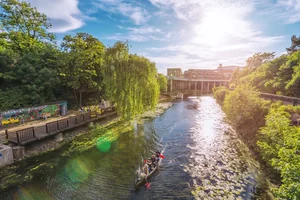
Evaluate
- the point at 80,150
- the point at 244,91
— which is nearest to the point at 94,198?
the point at 80,150

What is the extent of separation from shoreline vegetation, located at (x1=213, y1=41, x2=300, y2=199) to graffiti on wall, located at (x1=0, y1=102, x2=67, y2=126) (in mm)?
24452

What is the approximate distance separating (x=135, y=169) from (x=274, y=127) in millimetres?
11058

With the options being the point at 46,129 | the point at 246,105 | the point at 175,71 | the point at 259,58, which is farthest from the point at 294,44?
the point at 175,71

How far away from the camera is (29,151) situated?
1409cm

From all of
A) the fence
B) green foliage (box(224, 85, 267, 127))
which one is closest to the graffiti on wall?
the fence

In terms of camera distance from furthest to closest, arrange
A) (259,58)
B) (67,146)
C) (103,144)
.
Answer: (259,58) → (103,144) → (67,146)

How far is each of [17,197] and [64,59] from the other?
65.1 ft

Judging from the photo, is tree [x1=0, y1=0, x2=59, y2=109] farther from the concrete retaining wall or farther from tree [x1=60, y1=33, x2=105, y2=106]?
the concrete retaining wall

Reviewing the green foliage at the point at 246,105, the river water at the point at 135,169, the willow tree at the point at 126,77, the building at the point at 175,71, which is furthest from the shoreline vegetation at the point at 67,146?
the building at the point at 175,71

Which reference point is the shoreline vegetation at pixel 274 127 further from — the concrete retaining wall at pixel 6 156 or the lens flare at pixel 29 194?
the concrete retaining wall at pixel 6 156

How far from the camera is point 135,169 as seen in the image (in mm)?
12555

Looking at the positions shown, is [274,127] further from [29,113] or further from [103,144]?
[29,113]

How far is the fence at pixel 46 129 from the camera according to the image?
13.6 meters

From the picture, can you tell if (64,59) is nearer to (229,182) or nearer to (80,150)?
(80,150)
